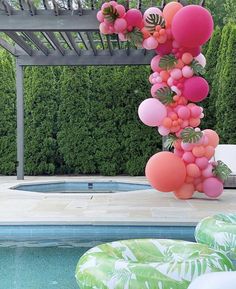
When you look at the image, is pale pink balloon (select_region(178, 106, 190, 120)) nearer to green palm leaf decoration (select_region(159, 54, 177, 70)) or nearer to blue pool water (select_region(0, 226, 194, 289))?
green palm leaf decoration (select_region(159, 54, 177, 70))

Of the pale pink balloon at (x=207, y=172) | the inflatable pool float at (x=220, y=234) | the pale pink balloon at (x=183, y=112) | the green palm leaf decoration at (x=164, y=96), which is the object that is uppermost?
the green palm leaf decoration at (x=164, y=96)

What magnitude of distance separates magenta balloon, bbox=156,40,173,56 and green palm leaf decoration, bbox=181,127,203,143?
1.16 m

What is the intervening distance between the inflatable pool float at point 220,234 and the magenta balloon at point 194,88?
326cm

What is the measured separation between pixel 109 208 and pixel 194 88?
6.71 ft

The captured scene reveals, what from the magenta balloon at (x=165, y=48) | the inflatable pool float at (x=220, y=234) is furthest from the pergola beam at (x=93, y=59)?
the inflatable pool float at (x=220, y=234)

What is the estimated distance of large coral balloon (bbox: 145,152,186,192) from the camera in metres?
6.98

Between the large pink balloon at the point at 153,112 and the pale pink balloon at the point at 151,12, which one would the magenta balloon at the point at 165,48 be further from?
the large pink balloon at the point at 153,112

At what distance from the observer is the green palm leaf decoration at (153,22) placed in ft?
22.8

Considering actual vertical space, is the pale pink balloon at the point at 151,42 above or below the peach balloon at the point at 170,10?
below

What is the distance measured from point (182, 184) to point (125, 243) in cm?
420

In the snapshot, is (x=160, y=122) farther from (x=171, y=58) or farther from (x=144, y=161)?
(x=144, y=161)

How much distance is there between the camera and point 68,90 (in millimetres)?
12203

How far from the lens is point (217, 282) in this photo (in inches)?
60.7

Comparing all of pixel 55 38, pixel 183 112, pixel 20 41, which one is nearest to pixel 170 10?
pixel 183 112
